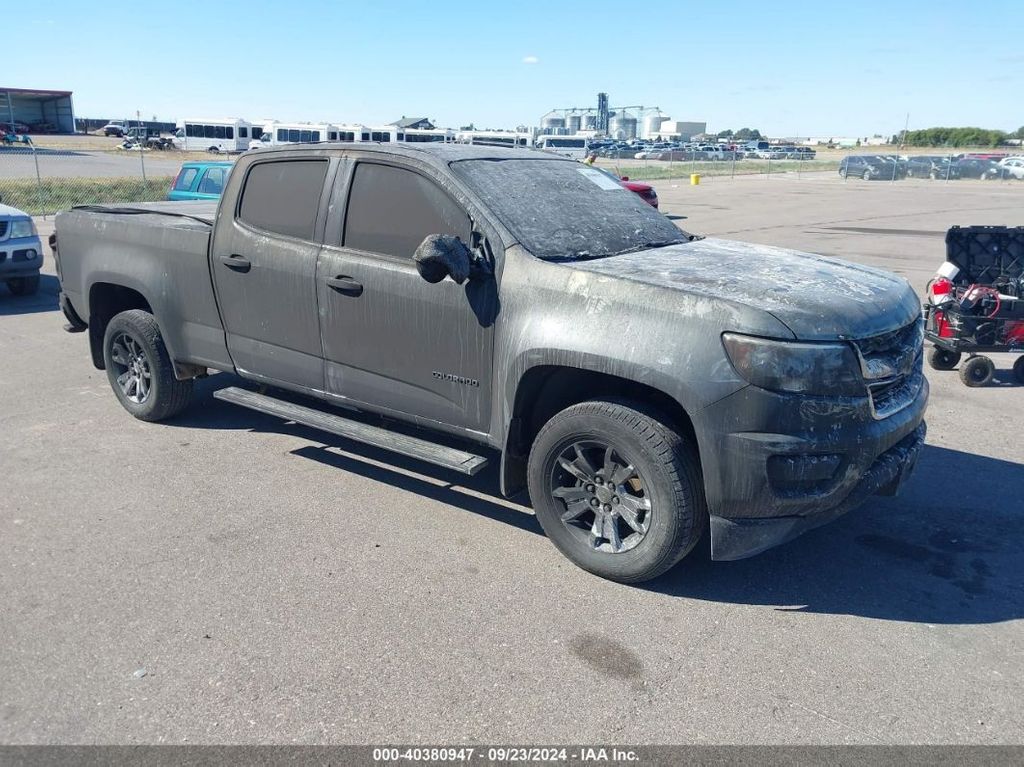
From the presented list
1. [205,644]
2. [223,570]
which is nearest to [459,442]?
[223,570]

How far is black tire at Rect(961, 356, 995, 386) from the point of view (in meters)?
7.32

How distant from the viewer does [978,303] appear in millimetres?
7273

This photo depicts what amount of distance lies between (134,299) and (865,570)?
17.5 ft

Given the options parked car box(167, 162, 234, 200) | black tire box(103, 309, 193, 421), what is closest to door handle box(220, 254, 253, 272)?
black tire box(103, 309, 193, 421)

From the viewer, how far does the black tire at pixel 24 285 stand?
1105 cm

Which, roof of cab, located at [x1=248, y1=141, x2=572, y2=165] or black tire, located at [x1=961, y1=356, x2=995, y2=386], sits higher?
roof of cab, located at [x1=248, y1=141, x2=572, y2=165]

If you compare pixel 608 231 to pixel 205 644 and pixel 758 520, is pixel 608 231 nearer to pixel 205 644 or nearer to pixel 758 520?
pixel 758 520

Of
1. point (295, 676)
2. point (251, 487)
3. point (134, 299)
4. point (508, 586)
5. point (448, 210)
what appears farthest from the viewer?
point (134, 299)

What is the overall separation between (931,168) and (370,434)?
51.3 m

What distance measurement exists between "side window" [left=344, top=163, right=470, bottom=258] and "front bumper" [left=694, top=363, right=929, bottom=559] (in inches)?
Result: 65.3

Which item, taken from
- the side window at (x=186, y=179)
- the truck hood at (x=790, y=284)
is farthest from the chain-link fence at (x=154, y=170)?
the truck hood at (x=790, y=284)

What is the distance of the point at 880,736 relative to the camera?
2928mm

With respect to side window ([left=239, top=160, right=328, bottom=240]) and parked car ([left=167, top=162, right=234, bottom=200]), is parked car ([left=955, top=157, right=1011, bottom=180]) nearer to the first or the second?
parked car ([left=167, top=162, right=234, bottom=200])

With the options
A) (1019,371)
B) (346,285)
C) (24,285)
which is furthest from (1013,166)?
(346,285)
